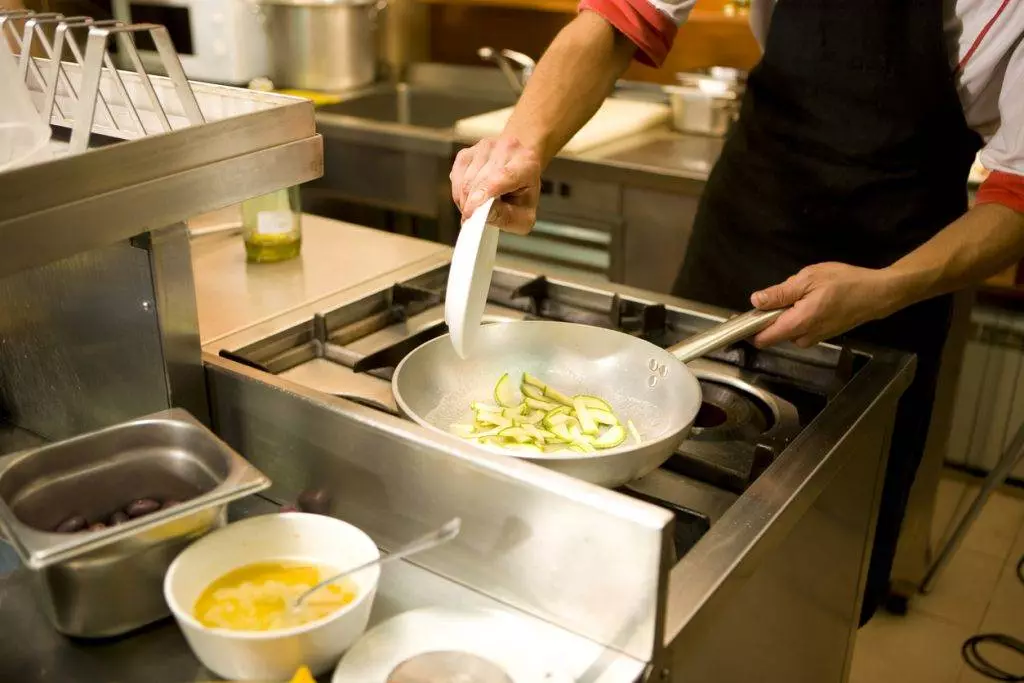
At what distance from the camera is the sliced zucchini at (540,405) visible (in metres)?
1.05

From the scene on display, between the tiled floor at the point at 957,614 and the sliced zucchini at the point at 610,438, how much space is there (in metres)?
1.26

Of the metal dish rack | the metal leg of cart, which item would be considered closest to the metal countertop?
the metal dish rack

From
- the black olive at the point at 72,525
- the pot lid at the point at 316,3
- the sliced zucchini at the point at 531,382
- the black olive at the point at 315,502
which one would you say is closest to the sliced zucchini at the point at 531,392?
the sliced zucchini at the point at 531,382

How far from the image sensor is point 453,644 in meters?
0.79

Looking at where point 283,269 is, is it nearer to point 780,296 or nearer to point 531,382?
point 531,382

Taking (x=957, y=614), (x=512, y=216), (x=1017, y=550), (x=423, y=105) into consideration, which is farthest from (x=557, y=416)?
(x=423, y=105)

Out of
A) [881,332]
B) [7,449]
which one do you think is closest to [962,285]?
[881,332]

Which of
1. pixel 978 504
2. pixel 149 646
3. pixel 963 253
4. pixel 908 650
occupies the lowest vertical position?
pixel 908 650

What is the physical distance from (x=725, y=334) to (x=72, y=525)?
2.19 ft

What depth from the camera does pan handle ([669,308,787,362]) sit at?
41.4 inches

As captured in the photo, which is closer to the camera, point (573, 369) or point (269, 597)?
point (269, 597)

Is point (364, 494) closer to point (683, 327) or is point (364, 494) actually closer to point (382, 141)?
point (683, 327)

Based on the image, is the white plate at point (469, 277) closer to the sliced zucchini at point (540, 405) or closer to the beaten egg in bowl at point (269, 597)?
the sliced zucchini at point (540, 405)

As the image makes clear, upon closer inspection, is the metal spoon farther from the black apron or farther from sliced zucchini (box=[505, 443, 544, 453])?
the black apron
